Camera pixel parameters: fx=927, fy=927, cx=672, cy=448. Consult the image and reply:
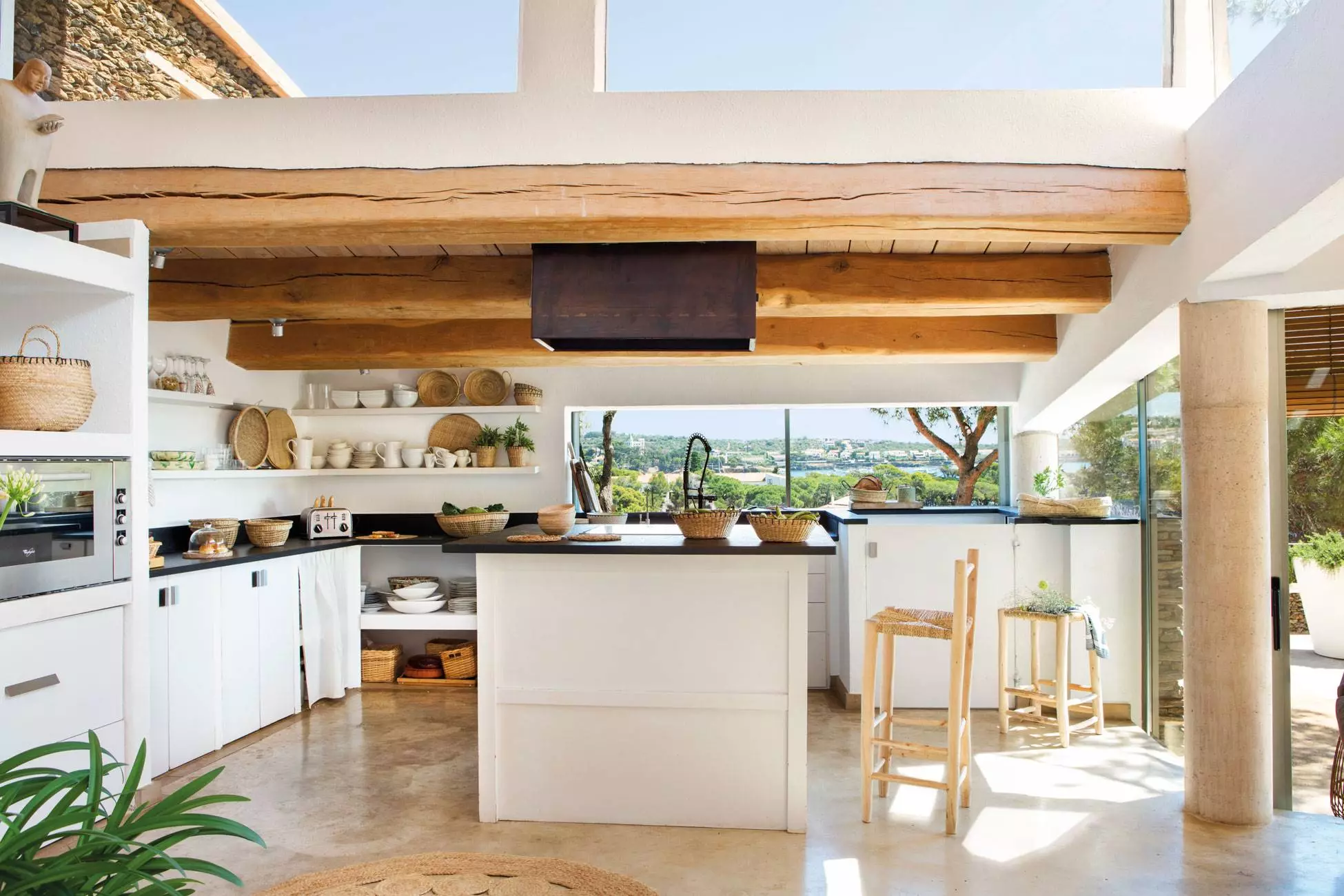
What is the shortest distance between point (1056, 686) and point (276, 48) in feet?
14.7

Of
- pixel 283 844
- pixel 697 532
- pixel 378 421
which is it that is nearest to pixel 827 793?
pixel 697 532

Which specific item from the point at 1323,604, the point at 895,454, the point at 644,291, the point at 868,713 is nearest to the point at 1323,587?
the point at 1323,604

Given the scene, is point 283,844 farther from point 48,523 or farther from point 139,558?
point 48,523

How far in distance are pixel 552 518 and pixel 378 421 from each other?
2798 millimetres

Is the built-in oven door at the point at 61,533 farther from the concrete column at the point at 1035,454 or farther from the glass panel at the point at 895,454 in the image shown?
the concrete column at the point at 1035,454

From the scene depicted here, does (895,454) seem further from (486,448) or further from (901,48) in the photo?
(901,48)

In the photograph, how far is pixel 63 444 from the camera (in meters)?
3.07

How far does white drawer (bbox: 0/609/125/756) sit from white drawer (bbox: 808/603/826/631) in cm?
359


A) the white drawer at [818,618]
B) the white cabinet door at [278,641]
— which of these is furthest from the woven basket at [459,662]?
the white drawer at [818,618]

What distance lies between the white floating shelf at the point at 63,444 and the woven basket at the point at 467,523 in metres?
2.64

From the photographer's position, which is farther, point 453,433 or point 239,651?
point 453,433

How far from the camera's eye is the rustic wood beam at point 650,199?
339 centimetres

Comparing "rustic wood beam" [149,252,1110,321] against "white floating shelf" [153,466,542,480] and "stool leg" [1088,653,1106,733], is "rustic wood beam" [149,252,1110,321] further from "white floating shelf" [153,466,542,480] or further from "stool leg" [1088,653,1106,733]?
"stool leg" [1088,653,1106,733]

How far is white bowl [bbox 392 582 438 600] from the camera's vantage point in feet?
18.9
